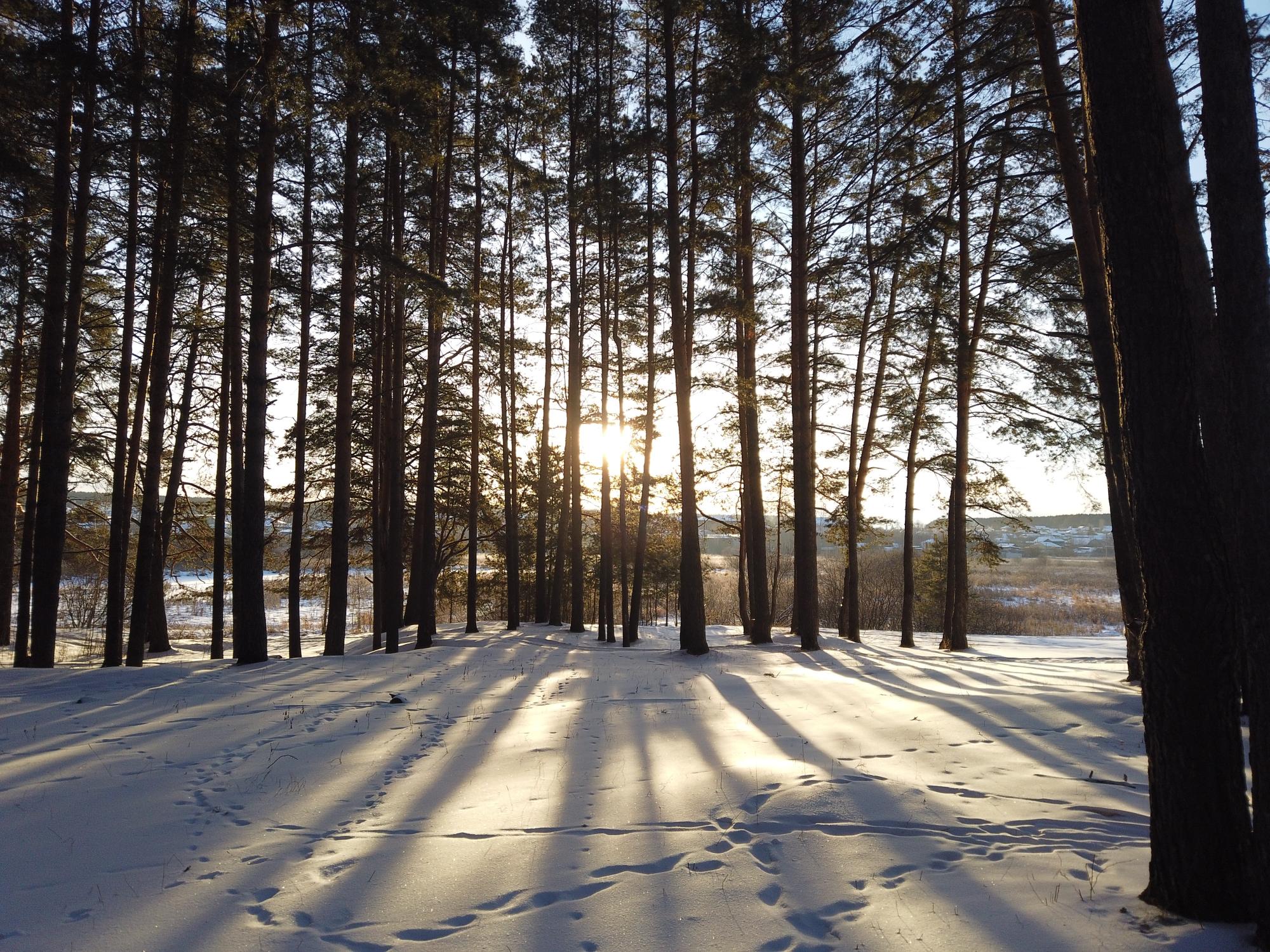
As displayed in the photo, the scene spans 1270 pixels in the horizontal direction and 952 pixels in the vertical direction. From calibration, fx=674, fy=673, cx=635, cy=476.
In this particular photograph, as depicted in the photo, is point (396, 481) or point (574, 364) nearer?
point (396, 481)

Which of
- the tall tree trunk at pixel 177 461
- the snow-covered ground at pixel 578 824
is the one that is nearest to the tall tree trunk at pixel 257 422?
the snow-covered ground at pixel 578 824

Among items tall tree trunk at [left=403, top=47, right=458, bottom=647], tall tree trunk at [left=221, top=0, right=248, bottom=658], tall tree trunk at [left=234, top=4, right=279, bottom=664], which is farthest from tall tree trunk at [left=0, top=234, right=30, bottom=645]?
tall tree trunk at [left=403, top=47, right=458, bottom=647]

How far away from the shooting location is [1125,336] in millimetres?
2730

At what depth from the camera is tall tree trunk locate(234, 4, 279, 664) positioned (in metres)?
9.79

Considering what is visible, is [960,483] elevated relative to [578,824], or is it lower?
elevated

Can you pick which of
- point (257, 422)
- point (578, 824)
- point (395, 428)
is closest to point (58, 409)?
point (257, 422)

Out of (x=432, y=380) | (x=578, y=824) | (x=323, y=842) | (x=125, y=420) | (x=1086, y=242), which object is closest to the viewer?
(x=323, y=842)

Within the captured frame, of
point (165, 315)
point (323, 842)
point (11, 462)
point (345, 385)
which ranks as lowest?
point (323, 842)

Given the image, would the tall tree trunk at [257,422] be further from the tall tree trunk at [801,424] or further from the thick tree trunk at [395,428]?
the tall tree trunk at [801,424]

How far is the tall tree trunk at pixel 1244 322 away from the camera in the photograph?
7.95 feet

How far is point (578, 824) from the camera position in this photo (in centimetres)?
353

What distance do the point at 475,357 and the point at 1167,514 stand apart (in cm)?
1590

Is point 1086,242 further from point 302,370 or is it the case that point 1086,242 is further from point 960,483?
point 302,370

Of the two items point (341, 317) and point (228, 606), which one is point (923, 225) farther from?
point (228, 606)
